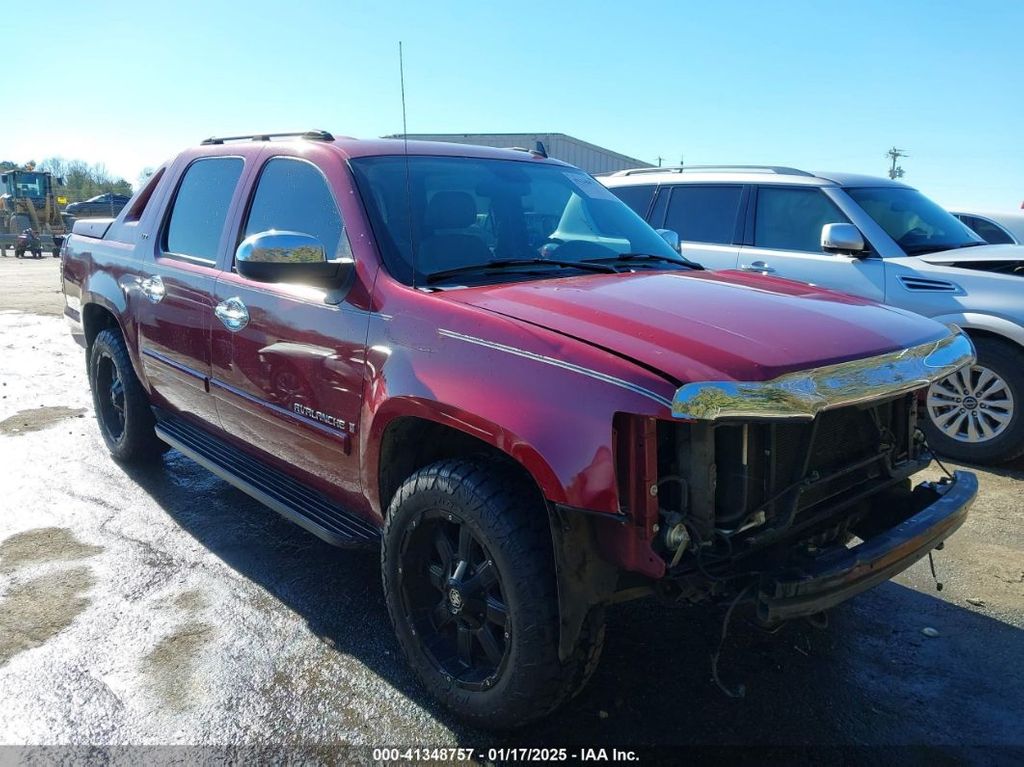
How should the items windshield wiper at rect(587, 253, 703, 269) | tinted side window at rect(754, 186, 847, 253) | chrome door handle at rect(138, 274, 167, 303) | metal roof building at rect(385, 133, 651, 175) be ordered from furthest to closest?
metal roof building at rect(385, 133, 651, 175)
tinted side window at rect(754, 186, 847, 253)
chrome door handle at rect(138, 274, 167, 303)
windshield wiper at rect(587, 253, 703, 269)

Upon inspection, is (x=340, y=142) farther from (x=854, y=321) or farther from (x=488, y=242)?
(x=854, y=321)

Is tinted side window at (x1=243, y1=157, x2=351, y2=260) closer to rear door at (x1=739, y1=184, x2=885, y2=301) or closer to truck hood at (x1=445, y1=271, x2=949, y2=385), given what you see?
truck hood at (x1=445, y1=271, x2=949, y2=385)

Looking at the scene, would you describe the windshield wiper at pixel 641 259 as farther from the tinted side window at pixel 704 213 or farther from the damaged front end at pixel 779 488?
the tinted side window at pixel 704 213

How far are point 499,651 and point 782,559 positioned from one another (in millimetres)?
919

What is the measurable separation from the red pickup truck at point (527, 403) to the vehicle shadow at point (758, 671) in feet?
1.18

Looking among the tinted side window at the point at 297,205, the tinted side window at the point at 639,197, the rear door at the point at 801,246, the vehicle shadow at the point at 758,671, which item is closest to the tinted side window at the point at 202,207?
the tinted side window at the point at 297,205

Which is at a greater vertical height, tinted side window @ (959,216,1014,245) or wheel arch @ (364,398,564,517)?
tinted side window @ (959,216,1014,245)

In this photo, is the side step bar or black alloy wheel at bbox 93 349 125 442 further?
black alloy wheel at bbox 93 349 125 442

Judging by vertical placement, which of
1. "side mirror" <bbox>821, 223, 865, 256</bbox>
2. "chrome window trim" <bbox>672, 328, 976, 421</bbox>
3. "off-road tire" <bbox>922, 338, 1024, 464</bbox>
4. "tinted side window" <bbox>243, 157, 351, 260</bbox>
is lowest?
"off-road tire" <bbox>922, 338, 1024, 464</bbox>

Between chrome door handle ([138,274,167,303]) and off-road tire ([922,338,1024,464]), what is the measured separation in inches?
196

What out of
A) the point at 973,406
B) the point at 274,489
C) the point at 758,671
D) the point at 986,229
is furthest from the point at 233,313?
the point at 986,229

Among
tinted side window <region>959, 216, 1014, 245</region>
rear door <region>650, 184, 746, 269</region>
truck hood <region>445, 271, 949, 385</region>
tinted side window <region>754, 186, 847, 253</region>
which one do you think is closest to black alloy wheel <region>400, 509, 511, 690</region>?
truck hood <region>445, 271, 949, 385</region>

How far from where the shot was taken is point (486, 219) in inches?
133

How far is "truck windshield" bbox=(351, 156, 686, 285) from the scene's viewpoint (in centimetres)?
303
